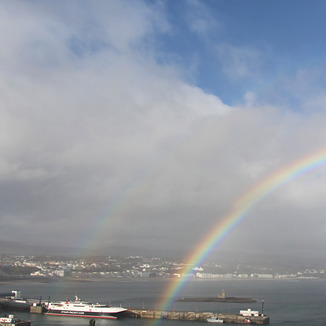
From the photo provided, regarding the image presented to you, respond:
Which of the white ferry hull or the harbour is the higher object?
the harbour

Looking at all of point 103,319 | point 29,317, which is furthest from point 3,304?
point 103,319

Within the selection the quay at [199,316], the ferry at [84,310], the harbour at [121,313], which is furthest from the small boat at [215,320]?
the ferry at [84,310]

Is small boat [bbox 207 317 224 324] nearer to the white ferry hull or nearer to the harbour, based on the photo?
the harbour

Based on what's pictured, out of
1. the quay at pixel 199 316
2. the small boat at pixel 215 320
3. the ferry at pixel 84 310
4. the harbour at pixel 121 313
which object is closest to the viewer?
the quay at pixel 199 316

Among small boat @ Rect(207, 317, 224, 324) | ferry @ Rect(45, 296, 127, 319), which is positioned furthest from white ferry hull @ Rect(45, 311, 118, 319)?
small boat @ Rect(207, 317, 224, 324)

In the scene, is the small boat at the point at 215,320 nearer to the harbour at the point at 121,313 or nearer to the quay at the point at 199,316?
the harbour at the point at 121,313

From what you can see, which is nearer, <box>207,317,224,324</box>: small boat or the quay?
the quay

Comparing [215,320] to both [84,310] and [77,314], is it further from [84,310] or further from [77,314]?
[77,314]

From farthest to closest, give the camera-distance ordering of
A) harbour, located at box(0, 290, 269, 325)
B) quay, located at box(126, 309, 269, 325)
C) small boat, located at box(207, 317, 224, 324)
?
harbour, located at box(0, 290, 269, 325), small boat, located at box(207, 317, 224, 324), quay, located at box(126, 309, 269, 325)

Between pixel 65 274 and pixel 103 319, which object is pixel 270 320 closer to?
pixel 103 319

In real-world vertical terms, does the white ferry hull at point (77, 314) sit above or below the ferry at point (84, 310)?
below
